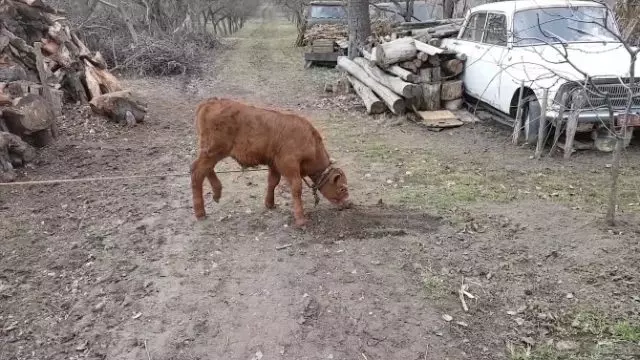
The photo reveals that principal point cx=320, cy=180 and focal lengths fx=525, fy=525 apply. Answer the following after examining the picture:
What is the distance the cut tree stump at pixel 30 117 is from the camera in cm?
757

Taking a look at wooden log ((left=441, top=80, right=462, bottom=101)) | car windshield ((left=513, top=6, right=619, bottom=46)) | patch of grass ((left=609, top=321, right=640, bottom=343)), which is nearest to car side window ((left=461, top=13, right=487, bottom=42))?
wooden log ((left=441, top=80, right=462, bottom=101))

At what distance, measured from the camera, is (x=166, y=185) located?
22.3 feet

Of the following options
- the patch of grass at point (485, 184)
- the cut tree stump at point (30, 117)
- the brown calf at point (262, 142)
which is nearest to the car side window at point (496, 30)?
the patch of grass at point (485, 184)

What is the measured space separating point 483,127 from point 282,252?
5.69 meters

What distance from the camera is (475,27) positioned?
404 inches

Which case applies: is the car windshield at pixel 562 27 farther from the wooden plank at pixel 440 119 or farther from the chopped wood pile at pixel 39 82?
the chopped wood pile at pixel 39 82

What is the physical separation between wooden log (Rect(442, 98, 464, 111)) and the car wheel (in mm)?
2021

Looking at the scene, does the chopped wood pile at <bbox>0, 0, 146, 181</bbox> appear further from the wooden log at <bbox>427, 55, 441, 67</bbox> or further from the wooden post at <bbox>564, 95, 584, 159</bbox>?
the wooden post at <bbox>564, 95, 584, 159</bbox>

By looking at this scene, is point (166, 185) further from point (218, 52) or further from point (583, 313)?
point (218, 52)

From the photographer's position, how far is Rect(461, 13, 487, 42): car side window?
9922 mm

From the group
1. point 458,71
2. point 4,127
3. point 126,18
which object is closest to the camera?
point 4,127

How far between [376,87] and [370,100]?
1.09 feet

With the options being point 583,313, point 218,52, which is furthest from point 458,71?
point 218,52

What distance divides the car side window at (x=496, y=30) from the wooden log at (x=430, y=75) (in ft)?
3.40
